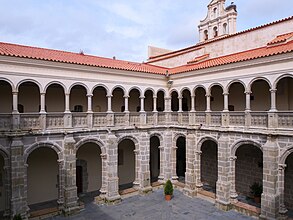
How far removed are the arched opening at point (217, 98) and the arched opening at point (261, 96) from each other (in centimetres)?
226

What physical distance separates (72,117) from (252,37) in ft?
45.2

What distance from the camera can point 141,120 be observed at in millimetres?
16562

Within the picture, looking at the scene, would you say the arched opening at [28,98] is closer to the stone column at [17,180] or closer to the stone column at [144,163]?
the stone column at [17,180]

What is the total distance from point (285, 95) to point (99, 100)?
11736 millimetres

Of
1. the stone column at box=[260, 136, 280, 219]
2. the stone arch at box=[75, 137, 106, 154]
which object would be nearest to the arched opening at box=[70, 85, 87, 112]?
the stone arch at box=[75, 137, 106, 154]

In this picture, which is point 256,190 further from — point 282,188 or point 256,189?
point 282,188

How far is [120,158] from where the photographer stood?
739 inches

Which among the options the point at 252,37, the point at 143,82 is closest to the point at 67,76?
the point at 143,82

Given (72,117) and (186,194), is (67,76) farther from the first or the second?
(186,194)

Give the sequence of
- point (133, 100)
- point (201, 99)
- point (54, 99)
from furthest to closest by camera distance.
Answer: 1. point (133, 100)
2. point (201, 99)
3. point (54, 99)

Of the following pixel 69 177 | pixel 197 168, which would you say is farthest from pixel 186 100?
pixel 69 177

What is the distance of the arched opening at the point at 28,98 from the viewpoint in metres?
14.1

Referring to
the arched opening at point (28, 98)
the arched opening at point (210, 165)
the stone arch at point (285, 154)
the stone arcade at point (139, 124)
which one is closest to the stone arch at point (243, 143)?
the stone arcade at point (139, 124)

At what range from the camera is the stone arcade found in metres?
11.7
